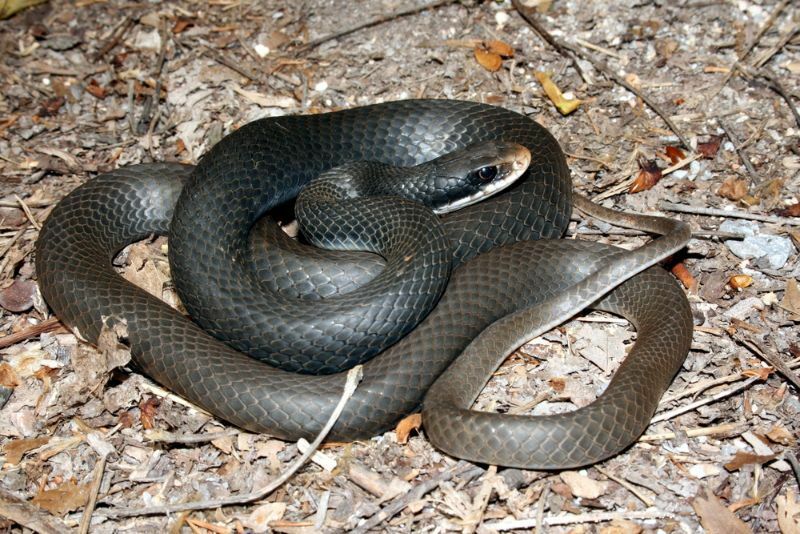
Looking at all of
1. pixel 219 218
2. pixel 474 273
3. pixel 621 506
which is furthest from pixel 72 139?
pixel 621 506

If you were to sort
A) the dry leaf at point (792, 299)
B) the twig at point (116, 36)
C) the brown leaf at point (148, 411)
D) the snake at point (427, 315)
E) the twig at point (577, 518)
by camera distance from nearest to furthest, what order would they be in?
the twig at point (577, 518)
the snake at point (427, 315)
the brown leaf at point (148, 411)
the dry leaf at point (792, 299)
the twig at point (116, 36)

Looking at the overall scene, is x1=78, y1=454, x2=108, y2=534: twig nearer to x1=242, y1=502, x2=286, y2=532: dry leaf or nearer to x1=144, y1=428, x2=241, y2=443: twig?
x1=144, y1=428, x2=241, y2=443: twig

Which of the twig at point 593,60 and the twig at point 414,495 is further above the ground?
the twig at point 593,60

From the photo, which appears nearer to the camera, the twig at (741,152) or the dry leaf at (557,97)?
the twig at (741,152)

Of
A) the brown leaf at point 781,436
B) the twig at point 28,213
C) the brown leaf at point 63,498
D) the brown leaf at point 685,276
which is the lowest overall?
the brown leaf at point 63,498

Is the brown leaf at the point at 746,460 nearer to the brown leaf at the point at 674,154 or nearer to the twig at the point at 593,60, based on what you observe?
the brown leaf at the point at 674,154

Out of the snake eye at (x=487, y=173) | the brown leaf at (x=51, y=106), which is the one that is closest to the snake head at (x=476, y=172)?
the snake eye at (x=487, y=173)

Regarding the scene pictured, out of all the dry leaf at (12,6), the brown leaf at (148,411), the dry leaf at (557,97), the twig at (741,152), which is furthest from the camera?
the dry leaf at (12,6)

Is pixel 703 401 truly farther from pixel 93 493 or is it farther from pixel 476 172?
pixel 93 493
